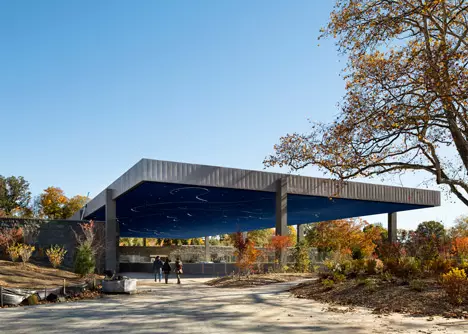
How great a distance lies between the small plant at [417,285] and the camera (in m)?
13.1

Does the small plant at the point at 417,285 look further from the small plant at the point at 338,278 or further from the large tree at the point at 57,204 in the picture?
the large tree at the point at 57,204

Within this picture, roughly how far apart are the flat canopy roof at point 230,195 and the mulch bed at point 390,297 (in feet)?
13.5

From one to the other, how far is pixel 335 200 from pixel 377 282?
1693 centimetres

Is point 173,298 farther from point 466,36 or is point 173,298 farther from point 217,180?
point 466,36

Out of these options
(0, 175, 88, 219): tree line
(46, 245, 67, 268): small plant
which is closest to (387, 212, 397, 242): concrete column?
(46, 245, 67, 268): small plant

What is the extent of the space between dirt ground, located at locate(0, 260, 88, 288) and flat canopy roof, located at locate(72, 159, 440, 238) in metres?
5.24

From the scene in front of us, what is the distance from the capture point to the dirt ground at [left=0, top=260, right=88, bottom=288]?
732 inches

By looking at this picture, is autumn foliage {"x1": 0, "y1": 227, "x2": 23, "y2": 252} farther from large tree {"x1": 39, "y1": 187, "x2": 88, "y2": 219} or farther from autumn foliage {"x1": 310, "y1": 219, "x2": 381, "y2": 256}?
large tree {"x1": 39, "y1": 187, "x2": 88, "y2": 219}

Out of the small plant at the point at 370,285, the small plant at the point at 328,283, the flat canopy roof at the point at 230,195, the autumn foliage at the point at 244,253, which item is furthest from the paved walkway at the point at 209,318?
the autumn foliage at the point at 244,253

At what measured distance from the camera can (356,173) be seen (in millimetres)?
15727

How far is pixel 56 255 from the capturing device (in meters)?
23.6

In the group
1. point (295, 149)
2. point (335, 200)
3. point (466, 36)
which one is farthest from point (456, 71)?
point (335, 200)

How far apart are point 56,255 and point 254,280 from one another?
9371 millimetres

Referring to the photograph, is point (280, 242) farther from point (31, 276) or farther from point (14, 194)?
point (14, 194)
